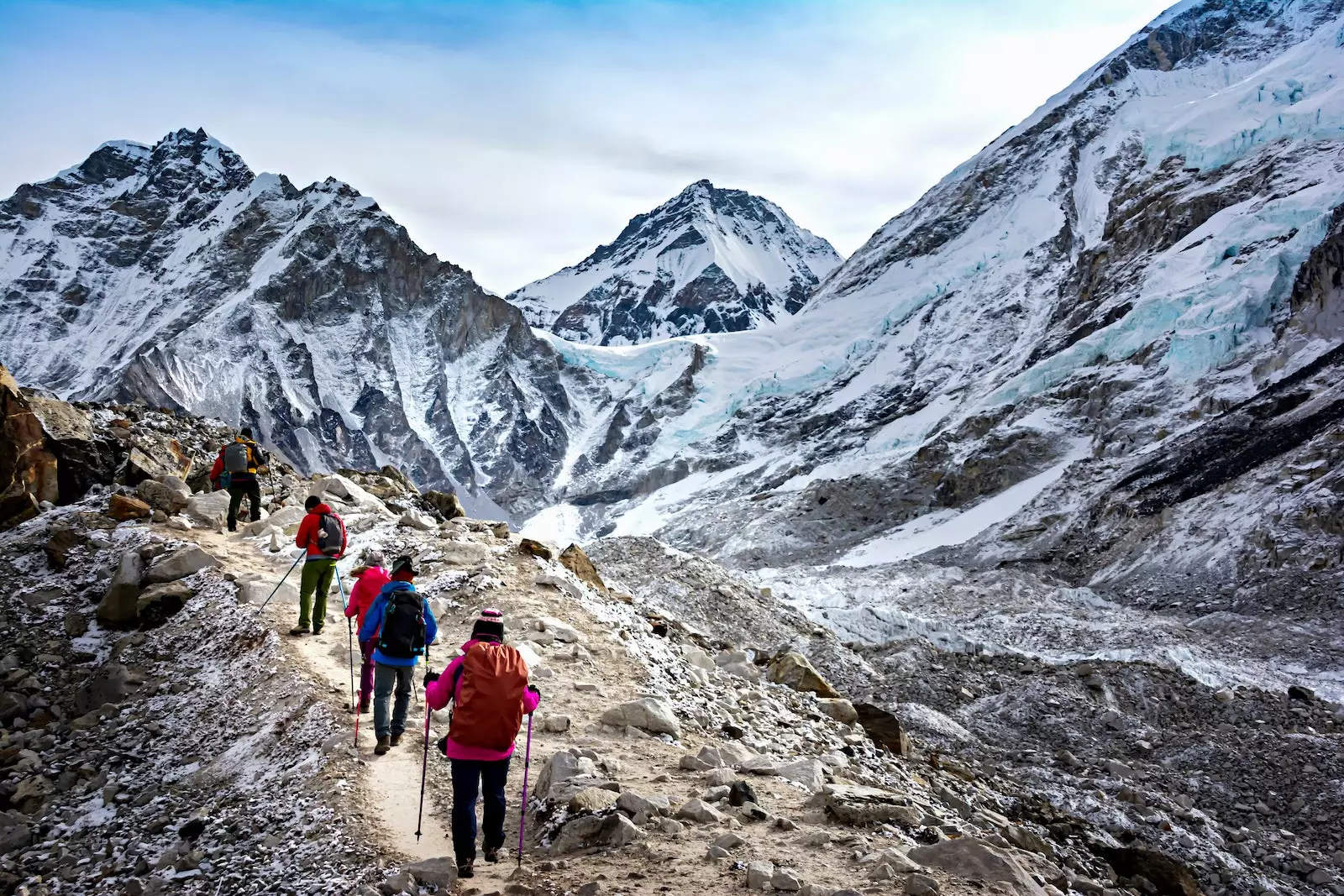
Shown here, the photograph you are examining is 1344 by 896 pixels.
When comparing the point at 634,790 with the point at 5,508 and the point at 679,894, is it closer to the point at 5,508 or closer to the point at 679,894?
the point at 679,894

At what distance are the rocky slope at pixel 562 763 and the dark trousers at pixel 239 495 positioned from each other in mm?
459

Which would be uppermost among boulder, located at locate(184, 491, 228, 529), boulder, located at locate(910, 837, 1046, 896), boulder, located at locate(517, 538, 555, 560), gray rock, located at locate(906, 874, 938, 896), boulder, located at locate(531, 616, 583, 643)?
boulder, located at locate(184, 491, 228, 529)

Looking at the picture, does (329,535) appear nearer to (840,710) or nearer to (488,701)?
(488,701)

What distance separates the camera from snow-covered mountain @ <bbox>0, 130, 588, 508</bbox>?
14562 cm

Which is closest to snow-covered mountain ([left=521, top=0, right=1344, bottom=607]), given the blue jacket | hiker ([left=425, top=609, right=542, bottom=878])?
the blue jacket

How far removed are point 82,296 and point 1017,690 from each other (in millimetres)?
184468

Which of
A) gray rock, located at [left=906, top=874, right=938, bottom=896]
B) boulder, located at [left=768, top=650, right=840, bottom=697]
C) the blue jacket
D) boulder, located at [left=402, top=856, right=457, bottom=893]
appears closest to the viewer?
gray rock, located at [left=906, top=874, right=938, bottom=896]

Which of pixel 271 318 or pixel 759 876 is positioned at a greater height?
pixel 271 318

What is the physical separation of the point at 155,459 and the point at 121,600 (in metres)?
8.15

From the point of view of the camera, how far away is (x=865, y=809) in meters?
8.17

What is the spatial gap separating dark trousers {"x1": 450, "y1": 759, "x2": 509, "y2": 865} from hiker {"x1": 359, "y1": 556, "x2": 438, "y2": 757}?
2.17 m

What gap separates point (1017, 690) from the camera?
85.3ft

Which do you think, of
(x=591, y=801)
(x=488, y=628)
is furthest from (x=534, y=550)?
(x=488, y=628)

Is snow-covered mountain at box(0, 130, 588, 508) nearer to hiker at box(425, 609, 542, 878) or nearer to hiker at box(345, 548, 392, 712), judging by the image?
hiker at box(345, 548, 392, 712)
